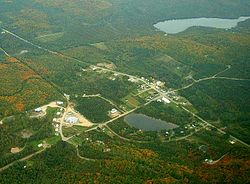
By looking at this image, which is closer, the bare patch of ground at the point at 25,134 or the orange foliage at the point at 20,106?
the bare patch of ground at the point at 25,134

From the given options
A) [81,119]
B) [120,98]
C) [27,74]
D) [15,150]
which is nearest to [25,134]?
[15,150]

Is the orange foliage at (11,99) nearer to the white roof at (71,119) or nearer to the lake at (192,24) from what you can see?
the white roof at (71,119)

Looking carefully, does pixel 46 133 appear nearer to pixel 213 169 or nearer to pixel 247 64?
pixel 213 169

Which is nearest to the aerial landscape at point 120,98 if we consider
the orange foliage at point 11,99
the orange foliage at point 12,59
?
the orange foliage at point 11,99

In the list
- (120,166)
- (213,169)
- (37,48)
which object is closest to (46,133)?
(120,166)

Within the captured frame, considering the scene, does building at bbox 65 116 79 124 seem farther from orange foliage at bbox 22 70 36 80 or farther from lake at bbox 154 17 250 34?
lake at bbox 154 17 250 34

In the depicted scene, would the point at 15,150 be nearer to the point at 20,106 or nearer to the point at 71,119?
the point at 71,119

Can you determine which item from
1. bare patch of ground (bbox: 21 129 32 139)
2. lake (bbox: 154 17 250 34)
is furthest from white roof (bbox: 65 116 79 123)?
lake (bbox: 154 17 250 34)

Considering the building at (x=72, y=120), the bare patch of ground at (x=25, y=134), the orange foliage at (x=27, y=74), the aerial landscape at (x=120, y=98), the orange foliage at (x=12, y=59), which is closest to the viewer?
the aerial landscape at (x=120, y=98)
